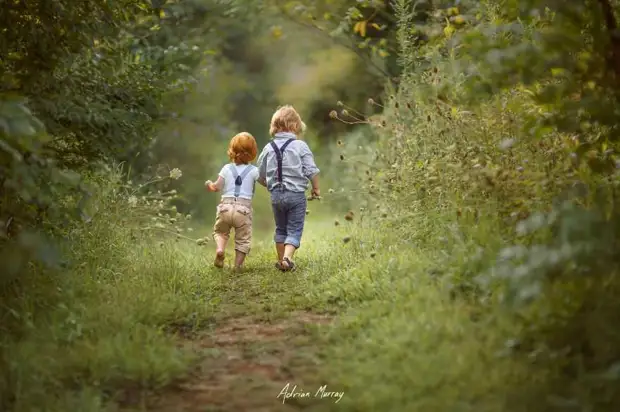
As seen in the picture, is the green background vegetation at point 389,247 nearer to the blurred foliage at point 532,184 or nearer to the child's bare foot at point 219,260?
the blurred foliage at point 532,184

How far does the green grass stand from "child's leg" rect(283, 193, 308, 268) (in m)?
1.18

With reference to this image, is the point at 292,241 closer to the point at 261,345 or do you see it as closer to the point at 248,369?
the point at 261,345

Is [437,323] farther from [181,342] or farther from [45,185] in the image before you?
[45,185]

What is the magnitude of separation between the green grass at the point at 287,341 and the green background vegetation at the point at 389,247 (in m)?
0.01

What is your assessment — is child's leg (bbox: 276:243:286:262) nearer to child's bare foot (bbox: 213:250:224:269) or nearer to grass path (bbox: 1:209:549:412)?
child's bare foot (bbox: 213:250:224:269)

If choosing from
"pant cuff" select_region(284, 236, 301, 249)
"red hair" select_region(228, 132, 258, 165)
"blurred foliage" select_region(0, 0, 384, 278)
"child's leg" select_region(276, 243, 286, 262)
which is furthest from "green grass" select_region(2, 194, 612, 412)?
"red hair" select_region(228, 132, 258, 165)

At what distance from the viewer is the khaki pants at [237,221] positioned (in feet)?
22.4

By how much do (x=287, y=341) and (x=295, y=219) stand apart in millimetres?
2974

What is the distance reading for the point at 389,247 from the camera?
17.3 feet

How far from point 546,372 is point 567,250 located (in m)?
0.67

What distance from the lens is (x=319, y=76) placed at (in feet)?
43.1

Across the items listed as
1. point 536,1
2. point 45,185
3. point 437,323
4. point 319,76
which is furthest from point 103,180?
point 319,76
